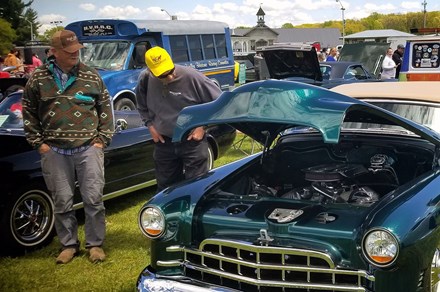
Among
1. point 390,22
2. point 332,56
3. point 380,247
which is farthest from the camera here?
point 390,22

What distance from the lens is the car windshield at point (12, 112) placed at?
5.50m

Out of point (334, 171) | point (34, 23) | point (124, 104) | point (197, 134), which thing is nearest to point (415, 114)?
point (334, 171)

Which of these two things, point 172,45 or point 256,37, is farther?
point 256,37

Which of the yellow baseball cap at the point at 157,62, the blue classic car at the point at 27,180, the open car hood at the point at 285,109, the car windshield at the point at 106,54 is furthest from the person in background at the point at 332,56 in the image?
the open car hood at the point at 285,109

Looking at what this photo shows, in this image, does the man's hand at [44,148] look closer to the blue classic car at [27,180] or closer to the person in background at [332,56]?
the blue classic car at [27,180]

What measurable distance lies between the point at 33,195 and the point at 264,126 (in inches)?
88.7

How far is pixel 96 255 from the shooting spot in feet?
14.9

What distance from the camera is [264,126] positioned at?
4.00 meters

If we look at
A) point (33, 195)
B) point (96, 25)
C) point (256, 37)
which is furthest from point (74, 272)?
point (256, 37)

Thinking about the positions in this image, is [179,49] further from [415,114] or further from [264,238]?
[264,238]

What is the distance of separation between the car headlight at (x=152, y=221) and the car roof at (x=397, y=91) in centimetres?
204

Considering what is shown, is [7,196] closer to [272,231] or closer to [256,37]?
[272,231]

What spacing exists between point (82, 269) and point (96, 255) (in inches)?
6.6

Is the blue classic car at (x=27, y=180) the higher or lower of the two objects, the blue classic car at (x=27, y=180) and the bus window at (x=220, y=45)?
the lower
